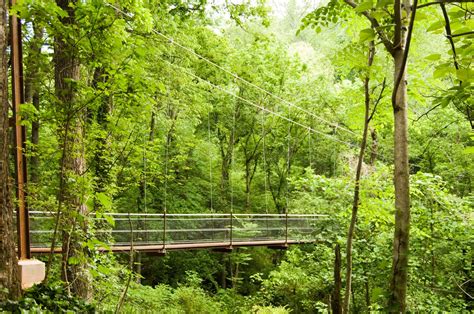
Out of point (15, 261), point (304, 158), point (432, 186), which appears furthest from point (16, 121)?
point (304, 158)

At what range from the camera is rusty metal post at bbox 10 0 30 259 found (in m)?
2.34

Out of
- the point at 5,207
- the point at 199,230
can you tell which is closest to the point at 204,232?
the point at 199,230

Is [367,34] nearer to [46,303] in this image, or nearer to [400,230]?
[400,230]

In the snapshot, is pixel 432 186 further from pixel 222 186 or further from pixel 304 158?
pixel 304 158

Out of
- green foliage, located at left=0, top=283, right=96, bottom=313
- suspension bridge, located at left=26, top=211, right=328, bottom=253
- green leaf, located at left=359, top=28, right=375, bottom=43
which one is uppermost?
green leaf, located at left=359, top=28, right=375, bottom=43

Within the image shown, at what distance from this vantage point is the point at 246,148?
1499 centimetres

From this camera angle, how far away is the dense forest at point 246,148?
5.64 feet

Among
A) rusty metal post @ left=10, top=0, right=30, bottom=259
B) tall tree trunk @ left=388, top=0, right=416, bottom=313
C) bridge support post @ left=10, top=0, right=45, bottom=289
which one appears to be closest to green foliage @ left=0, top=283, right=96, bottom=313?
bridge support post @ left=10, top=0, right=45, bottom=289

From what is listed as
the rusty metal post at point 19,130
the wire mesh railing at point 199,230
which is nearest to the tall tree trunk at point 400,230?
the rusty metal post at point 19,130

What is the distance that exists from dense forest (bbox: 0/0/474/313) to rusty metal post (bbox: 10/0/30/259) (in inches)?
1.3

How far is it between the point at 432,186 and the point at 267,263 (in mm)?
8528

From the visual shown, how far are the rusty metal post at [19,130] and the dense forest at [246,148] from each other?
34 millimetres

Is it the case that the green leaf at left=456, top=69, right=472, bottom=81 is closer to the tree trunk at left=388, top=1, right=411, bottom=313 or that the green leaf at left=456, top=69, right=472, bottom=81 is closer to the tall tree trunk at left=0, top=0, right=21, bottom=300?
the tree trunk at left=388, top=1, right=411, bottom=313

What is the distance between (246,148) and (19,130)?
12618mm
